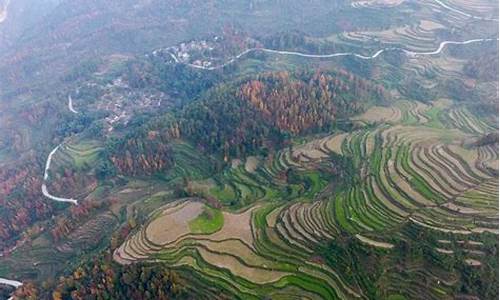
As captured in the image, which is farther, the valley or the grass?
the grass

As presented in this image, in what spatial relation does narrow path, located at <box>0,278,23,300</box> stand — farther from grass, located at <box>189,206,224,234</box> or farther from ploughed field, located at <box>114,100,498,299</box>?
grass, located at <box>189,206,224,234</box>

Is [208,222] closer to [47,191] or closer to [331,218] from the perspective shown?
[331,218]

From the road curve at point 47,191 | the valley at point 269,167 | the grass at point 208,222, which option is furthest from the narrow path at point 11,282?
the grass at point 208,222

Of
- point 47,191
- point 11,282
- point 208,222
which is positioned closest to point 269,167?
point 208,222

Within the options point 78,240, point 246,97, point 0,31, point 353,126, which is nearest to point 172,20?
point 0,31

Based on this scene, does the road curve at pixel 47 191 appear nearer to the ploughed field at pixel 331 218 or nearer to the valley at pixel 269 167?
the valley at pixel 269 167

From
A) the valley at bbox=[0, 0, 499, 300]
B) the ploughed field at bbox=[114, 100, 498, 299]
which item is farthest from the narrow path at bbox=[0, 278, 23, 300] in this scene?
the ploughed field at bbox=[114, 100, 498, 299]

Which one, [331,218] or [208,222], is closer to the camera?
[331,218]
